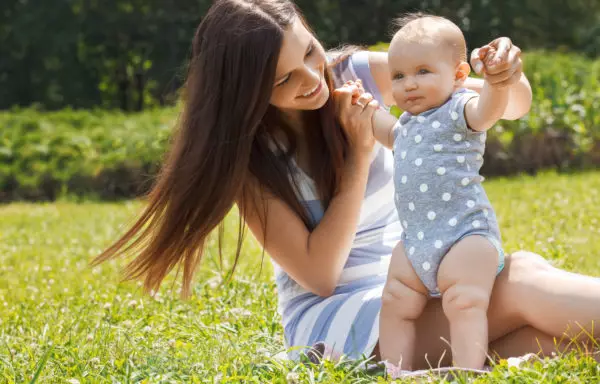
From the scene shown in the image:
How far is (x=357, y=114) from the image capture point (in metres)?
3.21

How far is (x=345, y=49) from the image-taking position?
3561 millimetres

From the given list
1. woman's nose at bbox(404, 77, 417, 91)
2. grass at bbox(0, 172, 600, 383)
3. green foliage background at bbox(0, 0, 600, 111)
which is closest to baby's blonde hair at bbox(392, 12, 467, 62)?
woman's nose at bbox(404, 77, 417, 91)

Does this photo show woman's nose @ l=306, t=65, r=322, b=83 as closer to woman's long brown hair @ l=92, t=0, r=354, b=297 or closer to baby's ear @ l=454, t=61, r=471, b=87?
woman's long brown hair @ l=92, t=0, r=354, b=297

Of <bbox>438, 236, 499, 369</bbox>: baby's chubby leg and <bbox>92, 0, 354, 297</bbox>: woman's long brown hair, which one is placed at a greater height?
<bbox>92, 0, 354, 297</bbox>: woman's long brown hair

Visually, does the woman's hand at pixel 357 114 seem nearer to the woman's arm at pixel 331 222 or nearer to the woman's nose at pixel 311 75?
the woman's arm at pixel 331 222

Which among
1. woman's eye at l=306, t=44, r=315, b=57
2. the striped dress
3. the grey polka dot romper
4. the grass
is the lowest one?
the grass

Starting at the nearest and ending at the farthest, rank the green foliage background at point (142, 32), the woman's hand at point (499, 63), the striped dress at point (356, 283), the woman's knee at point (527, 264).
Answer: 1. the woman's hand at point (499, 63)
2. the woman's knee at point (527, 264)
3. the striped dress at point (356, 283)
4. the green foliage background at point (142, 32)

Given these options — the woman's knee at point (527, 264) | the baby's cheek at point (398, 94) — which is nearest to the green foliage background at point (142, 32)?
the baby's cheek at point (398, 94)

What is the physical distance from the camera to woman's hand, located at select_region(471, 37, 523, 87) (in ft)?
8.43

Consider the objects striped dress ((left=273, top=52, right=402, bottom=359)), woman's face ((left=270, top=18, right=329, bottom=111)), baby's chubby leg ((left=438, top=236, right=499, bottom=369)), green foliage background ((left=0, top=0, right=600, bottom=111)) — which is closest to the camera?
baby's chubby leg ((left=438, top=236, right=499, bottom=369))

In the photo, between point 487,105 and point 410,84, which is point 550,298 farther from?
point 410,84

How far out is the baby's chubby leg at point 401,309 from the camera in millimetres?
2865

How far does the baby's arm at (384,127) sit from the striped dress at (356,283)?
28 centimetres

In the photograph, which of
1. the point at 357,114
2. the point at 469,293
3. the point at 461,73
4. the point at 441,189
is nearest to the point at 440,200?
the point at 441,189
